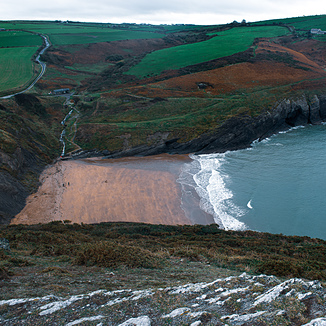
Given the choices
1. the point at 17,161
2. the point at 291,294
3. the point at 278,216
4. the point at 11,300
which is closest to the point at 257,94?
the point at 278,216

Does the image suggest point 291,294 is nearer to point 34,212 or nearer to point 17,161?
point 34,212

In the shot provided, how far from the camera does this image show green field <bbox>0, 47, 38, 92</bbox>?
6533 centimetres

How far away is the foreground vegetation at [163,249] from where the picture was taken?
11.7 meters

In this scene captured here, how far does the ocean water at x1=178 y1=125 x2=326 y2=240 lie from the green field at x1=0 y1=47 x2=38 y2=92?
2045 inches

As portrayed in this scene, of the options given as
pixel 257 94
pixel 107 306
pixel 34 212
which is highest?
pixel 257 94

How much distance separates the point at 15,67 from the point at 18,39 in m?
40.6

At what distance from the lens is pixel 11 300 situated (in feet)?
24.7

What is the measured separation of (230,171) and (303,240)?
17323 mm

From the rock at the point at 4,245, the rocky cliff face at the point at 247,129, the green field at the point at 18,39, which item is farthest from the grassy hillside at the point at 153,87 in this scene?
the rock at the point at 4,245

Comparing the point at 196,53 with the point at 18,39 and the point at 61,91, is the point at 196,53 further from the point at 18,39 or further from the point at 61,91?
the point at 18,39

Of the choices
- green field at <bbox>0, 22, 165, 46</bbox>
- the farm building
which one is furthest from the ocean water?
green field at <bbox>0, 22, 165, 46</bbox>

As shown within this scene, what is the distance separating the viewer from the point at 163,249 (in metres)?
15.1

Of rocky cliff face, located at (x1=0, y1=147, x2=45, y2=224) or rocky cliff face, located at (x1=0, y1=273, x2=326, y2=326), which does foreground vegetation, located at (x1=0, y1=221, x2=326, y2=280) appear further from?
rocky cliff face, located at (x1=0, y1=147, x2=45, y2=224)

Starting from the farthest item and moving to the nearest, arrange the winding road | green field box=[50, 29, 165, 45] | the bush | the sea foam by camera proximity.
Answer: green field box=[50, 29, 165, 45] → the winding road → the sea foam → the bush
